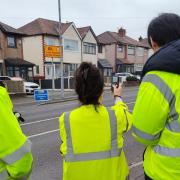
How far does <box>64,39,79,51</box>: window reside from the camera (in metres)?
42.4

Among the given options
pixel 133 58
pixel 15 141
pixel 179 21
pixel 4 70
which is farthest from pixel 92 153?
pixel 133 58

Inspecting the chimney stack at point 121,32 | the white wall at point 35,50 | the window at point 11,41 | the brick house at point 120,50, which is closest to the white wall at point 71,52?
the white wall at point 35,50

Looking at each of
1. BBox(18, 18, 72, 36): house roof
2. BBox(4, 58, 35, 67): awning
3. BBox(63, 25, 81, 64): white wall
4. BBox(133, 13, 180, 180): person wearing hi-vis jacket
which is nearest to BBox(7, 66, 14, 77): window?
BBox(4, 58, 35, 67): awning

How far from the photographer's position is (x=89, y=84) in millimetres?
2453

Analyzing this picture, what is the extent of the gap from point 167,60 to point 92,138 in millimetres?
819

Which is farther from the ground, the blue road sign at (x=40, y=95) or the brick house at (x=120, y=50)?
the brick house at (x=120, y=50)

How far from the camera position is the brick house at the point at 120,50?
55.5m

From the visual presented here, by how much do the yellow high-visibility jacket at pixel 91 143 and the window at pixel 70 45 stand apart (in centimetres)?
4040

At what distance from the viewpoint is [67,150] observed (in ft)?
7.97

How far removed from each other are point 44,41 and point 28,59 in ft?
11.4

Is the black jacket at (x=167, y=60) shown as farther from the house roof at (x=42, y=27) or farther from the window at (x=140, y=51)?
the window at (x=140, y=51)

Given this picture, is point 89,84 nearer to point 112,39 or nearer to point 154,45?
point 154,45

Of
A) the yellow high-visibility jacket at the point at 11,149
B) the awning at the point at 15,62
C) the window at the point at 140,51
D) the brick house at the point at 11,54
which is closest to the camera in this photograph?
the yellow high-visibility jacket at the point at 11,149

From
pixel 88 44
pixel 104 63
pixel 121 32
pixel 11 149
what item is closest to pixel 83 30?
pixel 88 44
